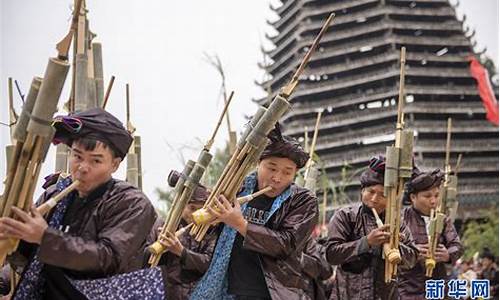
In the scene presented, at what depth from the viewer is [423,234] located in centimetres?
614

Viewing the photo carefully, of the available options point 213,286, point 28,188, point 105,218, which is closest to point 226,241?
point 213,286

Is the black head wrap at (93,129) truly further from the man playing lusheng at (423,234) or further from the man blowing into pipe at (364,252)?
the man playing lusheng at (423,234)

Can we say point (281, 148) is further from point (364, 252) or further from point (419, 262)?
point (419, 262)

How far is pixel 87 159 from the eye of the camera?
3139 mm

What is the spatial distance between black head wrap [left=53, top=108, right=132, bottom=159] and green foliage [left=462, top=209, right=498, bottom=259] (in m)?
23.3

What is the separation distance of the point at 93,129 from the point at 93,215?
1.15 feet

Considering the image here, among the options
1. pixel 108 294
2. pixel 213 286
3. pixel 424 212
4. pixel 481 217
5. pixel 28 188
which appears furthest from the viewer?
pixel 481 217

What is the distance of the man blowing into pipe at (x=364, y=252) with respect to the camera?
16.5 ft

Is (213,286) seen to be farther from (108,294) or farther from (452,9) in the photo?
(452,9)

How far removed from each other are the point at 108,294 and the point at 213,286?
45.8 inches

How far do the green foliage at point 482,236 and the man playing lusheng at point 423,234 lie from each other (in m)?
19.7

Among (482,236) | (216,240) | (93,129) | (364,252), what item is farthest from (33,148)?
(482,236)

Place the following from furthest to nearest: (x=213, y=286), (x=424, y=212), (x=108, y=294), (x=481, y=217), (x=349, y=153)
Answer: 1. (x=349, y=153)
2. (x=481, y=217)
3. (x=424, y=212)
4. (x=213, y=286)
5. (x=108, y=294)

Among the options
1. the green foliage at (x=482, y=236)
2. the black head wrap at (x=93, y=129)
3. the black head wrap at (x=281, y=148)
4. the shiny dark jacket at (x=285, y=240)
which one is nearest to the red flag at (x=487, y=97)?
the green foliage at (x=482, y=236)
